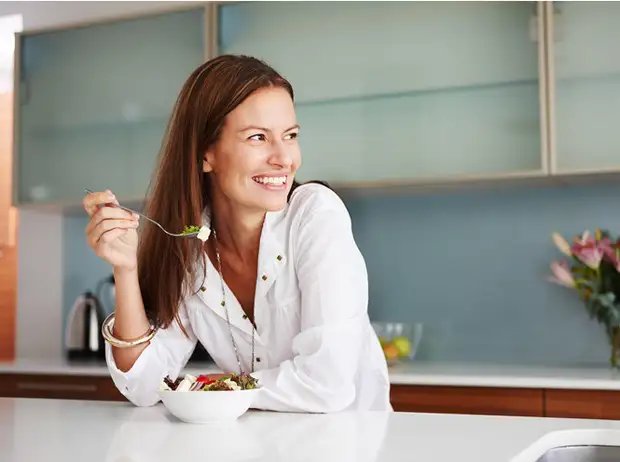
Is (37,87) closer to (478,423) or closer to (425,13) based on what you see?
(425,13)

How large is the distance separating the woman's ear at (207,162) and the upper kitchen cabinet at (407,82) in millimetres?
1242

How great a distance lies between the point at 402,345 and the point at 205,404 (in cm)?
167

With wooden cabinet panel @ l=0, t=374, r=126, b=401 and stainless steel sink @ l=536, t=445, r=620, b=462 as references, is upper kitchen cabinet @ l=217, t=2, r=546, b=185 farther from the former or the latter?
stainless steel sink @ l=536, t=445, r=620, b=462

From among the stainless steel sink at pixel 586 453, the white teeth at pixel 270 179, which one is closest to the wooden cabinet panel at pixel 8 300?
the white teeth at pixel 270 179

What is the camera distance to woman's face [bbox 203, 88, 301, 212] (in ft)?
5.24

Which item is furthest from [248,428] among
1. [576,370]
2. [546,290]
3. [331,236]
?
[546,290]

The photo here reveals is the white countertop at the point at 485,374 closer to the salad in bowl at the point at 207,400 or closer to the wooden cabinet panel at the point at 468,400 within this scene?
the wooden cabinet panel at the point at 468,400

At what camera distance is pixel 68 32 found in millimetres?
3441

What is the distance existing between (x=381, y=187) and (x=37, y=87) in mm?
1559

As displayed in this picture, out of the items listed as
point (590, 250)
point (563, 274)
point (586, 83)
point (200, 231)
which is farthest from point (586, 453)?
point (586, 83)

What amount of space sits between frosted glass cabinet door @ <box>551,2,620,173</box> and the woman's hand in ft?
5.14

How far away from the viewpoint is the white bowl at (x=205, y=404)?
1.26 m

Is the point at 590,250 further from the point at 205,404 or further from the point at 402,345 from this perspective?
the point at 205,404

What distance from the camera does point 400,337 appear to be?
2.91m
